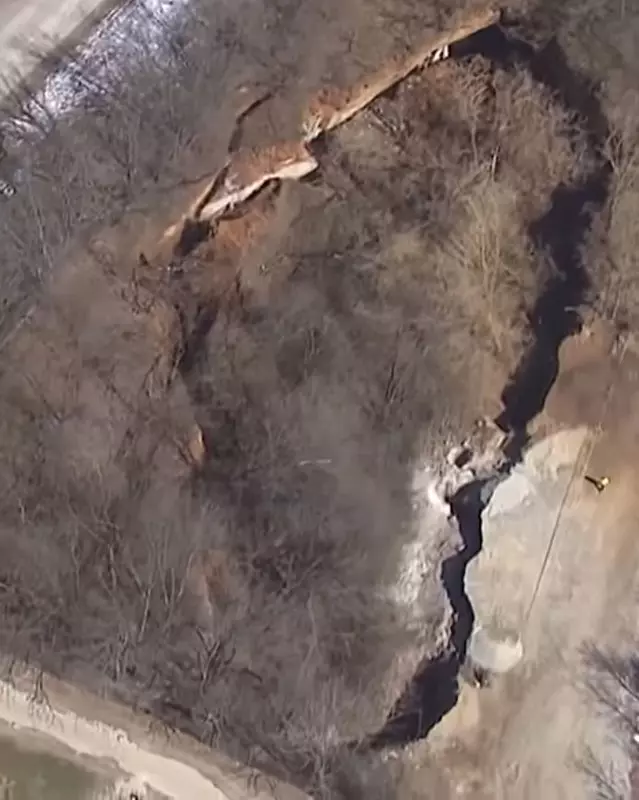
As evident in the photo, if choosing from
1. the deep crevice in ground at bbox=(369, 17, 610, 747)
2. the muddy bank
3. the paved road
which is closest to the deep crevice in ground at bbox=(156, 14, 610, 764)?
the deep crevice in ground at bbox=(369, 17, 610, 747)

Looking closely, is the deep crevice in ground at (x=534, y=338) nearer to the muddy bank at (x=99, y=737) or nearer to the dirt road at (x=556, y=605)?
the dirt road at (x=556, y=605)

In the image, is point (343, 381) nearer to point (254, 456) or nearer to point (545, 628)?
point (254, 456)

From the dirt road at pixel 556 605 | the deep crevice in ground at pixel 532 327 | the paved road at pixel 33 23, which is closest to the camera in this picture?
the dirt road at pixel 556 605

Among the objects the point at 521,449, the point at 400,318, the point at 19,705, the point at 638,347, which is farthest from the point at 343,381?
the point at 19,705

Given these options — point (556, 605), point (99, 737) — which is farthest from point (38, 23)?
point (556, 605)

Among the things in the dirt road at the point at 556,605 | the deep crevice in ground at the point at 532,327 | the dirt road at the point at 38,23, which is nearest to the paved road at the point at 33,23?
the dirt road at the point at 38,23
